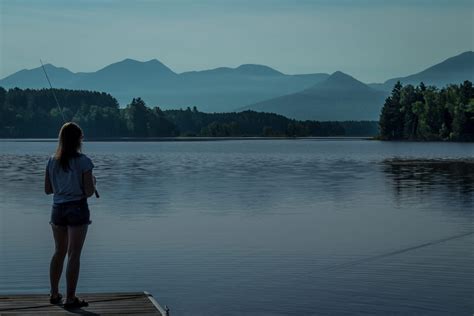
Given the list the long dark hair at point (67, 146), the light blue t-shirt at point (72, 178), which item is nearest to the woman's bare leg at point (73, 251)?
the light blue t-shirt at point (72, 178)

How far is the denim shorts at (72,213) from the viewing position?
12.9 m

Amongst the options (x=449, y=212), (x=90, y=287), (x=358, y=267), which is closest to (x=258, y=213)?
(x=449, y=212)

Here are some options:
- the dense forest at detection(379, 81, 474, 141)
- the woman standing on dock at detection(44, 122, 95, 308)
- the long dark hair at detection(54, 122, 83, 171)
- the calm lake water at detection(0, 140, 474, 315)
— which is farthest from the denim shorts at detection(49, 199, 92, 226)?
the dense forest at detection(379, 81, 474, 141)

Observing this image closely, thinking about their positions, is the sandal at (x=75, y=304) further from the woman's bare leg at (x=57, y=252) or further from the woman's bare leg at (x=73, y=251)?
the woman's bare leg at (x=57, y=252)

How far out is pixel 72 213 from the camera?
42.4 ft

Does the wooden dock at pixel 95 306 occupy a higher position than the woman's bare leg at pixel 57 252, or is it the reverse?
the woman's bare leg at pixel 57 252

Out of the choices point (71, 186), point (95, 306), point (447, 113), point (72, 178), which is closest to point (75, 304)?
point (95, 306)

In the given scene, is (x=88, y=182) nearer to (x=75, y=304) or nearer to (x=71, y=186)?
(x=71, y=186)

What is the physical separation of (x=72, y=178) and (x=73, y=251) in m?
1.08

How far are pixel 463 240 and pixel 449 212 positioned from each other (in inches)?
311

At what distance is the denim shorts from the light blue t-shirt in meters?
0.07

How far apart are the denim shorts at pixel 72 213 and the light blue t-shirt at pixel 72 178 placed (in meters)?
0.07

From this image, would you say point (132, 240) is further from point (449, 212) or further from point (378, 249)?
point (449, 212)

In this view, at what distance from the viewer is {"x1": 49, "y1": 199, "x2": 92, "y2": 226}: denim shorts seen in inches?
509
